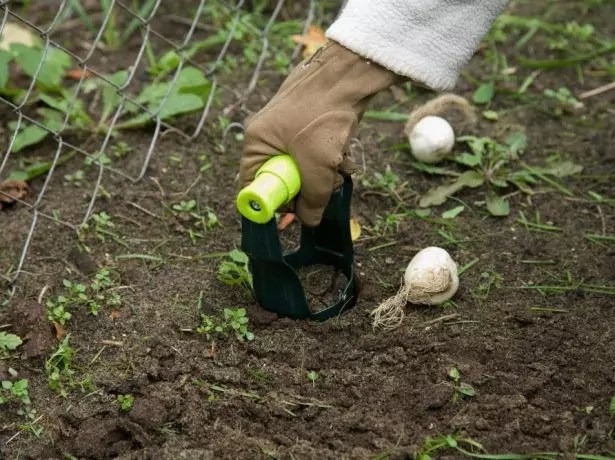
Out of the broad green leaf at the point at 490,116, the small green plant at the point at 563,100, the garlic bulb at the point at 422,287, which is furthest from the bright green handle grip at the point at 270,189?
the small green plant at the point at 563,100

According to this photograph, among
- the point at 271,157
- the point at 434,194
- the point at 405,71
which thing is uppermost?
the point at 405,71

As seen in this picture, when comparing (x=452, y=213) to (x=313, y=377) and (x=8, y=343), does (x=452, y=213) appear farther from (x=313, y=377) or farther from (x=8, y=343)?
(x=8, y=343)

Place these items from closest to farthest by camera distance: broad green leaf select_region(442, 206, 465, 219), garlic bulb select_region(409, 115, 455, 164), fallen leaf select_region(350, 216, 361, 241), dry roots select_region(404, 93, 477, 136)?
fallen leaf select_region(350, 216, 361, 241) → broad green leaf select_region(442, 206, 465, 219) → garlic bulb select_region(409, 115, 455, 164) → dry roots select_region(404, 93, 477, 136)

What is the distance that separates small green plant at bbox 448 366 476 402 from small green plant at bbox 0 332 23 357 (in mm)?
981

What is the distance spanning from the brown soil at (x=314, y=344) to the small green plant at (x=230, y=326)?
0.08 feet

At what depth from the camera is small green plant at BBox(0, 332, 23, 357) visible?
79.3 inches

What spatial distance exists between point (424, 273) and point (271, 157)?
19.1 inches

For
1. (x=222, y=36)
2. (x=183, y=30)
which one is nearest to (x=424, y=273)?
(x=222, y=36)

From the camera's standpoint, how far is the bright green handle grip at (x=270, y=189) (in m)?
1.79

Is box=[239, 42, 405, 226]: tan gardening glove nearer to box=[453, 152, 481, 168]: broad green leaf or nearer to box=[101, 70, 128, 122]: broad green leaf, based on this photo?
box=[453, 152, 481, 168]: broad green leaf

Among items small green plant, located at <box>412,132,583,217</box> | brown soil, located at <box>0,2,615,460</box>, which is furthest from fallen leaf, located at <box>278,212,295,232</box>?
small green plant, located at <box>412,132,583,217</box>

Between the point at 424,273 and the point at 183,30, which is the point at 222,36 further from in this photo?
the point at 424,273

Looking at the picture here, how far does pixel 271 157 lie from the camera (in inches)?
72.9

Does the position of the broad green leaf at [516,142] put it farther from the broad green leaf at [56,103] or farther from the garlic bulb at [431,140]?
the broad green leaf at [56,103]
